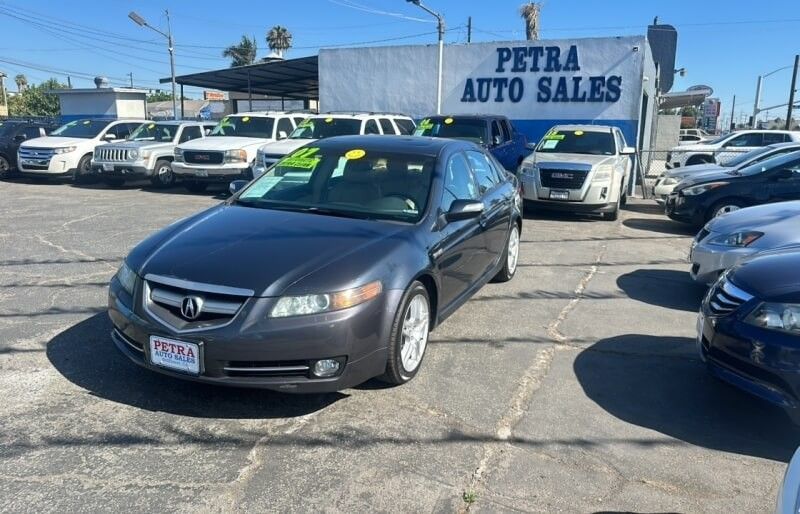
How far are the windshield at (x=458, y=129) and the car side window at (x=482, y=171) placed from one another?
6.87 meters

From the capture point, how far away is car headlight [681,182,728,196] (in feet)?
33.5

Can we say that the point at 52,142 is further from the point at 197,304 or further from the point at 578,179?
the point at 197,304

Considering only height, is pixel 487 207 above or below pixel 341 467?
above

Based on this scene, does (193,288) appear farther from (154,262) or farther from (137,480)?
(137,480)

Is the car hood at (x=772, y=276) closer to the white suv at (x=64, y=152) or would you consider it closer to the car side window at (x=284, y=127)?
the car side window at (x=284, y=127)

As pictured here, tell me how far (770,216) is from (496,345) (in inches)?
141

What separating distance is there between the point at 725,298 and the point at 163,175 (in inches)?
534

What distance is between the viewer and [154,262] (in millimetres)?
3768

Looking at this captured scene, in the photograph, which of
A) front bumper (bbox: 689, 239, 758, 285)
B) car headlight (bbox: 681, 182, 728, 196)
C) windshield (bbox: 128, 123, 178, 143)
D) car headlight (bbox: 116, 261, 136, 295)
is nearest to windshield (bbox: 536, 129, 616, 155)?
car headlight (bbox: 681, 182, 728, 196)

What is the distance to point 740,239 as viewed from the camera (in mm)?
6180

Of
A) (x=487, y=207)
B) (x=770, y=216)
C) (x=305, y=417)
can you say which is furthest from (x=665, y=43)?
(x=305, y=417)

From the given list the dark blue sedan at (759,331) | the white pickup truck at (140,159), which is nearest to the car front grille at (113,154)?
the white pickup truck at (140,159)

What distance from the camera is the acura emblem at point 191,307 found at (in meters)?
3.43

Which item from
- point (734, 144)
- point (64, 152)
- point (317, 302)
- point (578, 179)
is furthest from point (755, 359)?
point (734, 144)
